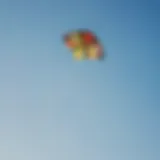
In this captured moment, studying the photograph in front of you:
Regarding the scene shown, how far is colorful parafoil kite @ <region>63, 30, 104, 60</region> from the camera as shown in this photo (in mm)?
1583

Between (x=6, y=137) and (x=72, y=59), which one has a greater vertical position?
(x=72, y=59)

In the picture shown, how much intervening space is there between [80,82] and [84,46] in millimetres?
166

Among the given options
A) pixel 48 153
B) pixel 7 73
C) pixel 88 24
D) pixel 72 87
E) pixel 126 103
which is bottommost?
pixel 48 153

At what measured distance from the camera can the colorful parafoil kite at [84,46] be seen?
1583 millimetres

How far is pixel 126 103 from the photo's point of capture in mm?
1589

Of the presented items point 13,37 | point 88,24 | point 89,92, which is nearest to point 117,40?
point 88,24

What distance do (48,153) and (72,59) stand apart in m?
0.44

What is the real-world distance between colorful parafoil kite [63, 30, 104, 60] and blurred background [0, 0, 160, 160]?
0.03 m

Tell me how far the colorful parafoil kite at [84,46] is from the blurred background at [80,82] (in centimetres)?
3

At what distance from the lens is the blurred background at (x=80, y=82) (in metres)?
1.57

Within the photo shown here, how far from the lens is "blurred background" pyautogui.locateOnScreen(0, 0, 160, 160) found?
1.57 metres

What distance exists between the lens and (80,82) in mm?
1587

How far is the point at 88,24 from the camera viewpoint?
1.59m

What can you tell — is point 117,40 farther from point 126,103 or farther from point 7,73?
point 7,73
